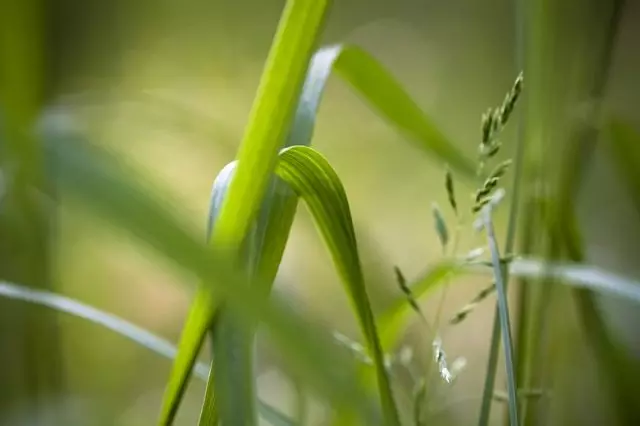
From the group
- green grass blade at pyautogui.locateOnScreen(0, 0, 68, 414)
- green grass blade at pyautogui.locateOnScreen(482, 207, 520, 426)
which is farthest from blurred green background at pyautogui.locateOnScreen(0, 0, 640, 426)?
green grass blade at pyautogui.locateOnScreen(482, 207, 520, 426)

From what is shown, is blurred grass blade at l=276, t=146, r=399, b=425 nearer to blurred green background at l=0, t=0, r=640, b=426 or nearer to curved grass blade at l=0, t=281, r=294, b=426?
curved grass blade at l=0, t=281, r=294, b=426

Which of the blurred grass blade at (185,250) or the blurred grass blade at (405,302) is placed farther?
the blurred grass blade at (405,302)

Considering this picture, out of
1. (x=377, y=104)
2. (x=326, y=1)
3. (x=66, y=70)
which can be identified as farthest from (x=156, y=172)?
(x=326, y=1)

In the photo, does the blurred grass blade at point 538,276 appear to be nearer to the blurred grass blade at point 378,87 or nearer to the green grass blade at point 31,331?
the blurred grass blade at point 378,87

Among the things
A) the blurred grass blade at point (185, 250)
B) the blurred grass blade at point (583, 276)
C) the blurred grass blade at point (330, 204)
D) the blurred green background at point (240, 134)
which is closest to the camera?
the blurred grass blade at point (185, 250)

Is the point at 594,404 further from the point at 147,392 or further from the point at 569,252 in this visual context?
the point at 147,392

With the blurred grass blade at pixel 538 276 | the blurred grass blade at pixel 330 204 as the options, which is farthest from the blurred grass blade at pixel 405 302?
the blurred grass blade at pixel 330 204

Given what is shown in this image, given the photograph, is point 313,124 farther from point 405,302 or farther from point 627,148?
point 627,148

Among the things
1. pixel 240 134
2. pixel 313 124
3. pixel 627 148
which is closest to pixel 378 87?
pixel 313 124
